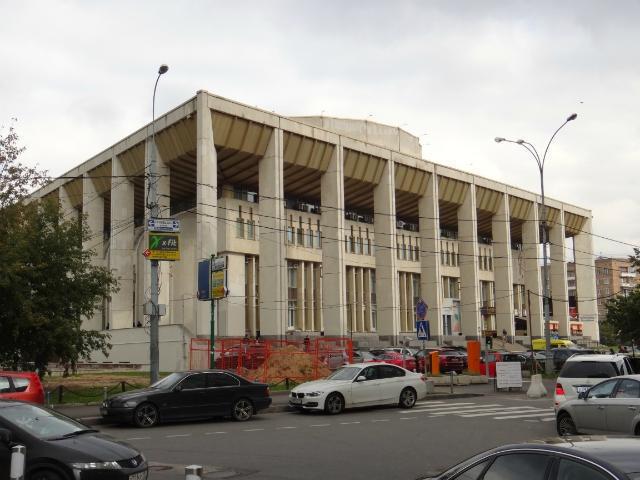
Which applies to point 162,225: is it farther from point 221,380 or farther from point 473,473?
point 473,473

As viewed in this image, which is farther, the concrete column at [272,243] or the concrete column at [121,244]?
the concrete column at [121,244]

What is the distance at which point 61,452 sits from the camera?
7.95 m

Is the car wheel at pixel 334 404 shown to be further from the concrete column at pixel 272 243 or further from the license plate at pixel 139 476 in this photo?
the concrete column at pixel 272 243

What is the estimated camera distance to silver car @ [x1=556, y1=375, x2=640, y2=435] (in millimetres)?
12086

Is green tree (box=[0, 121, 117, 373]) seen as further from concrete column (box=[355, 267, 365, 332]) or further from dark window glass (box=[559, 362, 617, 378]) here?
concrete column (box=[355, 267, 365, 332])

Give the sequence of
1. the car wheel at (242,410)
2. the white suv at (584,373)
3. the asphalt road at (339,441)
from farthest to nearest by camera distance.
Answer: the car wheel at (242,410) < the white suv at (584,373) < the asphalt road at (339,441)

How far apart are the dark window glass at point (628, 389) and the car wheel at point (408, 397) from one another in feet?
31.0

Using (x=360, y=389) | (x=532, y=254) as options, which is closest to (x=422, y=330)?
(x=360, y=389)

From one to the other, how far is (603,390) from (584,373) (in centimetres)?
368

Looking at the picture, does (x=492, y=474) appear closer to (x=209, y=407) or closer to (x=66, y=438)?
A: (x=66, y=438)

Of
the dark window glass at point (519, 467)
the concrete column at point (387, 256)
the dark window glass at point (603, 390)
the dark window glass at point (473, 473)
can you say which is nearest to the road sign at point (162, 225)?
the dark window glass at point (603, 390)

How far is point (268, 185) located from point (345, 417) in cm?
3093

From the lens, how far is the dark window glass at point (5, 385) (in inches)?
575

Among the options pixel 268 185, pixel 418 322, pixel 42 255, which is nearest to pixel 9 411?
pixel 42 255
